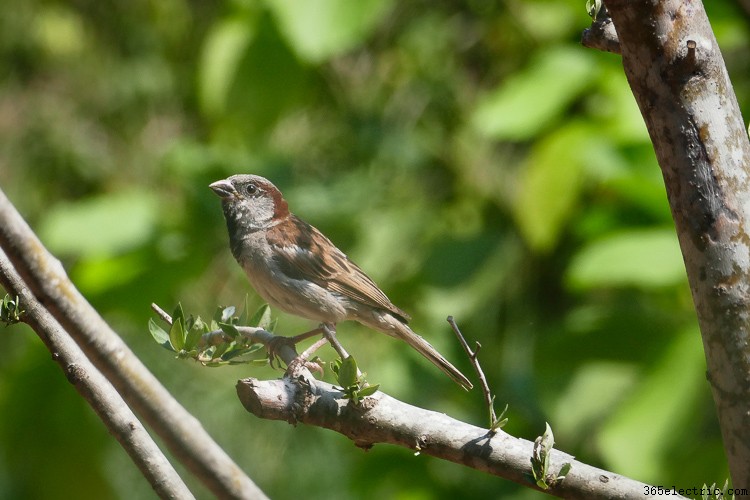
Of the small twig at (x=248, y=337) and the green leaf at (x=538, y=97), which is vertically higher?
the green leaf at (x=538, y=97)

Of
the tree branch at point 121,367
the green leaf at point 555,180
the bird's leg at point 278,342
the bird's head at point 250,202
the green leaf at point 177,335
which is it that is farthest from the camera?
the green leaf at point 555,180

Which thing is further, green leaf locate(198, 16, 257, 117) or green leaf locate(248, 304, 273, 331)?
green leaf locate(198, 16, 257, 117)

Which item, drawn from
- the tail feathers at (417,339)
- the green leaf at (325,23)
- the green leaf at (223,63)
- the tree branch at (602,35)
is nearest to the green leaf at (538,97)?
the green leaf at (325,23)

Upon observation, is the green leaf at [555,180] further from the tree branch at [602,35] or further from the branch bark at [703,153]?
the branch bark at [703,153]

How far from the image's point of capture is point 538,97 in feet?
11.6

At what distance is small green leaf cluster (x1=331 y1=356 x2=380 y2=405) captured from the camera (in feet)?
4.47

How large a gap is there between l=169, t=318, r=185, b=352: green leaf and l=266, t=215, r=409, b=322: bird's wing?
0.42 meters

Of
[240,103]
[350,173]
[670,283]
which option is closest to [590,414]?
[670,283]

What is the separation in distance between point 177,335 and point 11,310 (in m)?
0.22

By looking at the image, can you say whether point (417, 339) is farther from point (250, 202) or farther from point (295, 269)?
point (250, 202)

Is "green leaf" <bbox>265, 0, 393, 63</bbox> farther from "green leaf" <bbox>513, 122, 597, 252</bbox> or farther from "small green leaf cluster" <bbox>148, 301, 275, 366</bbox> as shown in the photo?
"small green leaf cluster" <bbox>148, 301, 275, 366</bbox>

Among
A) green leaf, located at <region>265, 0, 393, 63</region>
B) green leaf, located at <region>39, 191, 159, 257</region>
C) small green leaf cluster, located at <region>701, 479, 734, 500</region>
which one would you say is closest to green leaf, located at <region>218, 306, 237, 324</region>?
small green leaf cluster, located at <region>701, 479, 734, 500</region>

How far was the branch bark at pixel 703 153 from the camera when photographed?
3.93 ft

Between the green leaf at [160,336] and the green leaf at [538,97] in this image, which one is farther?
the green leaf at [538,97]
